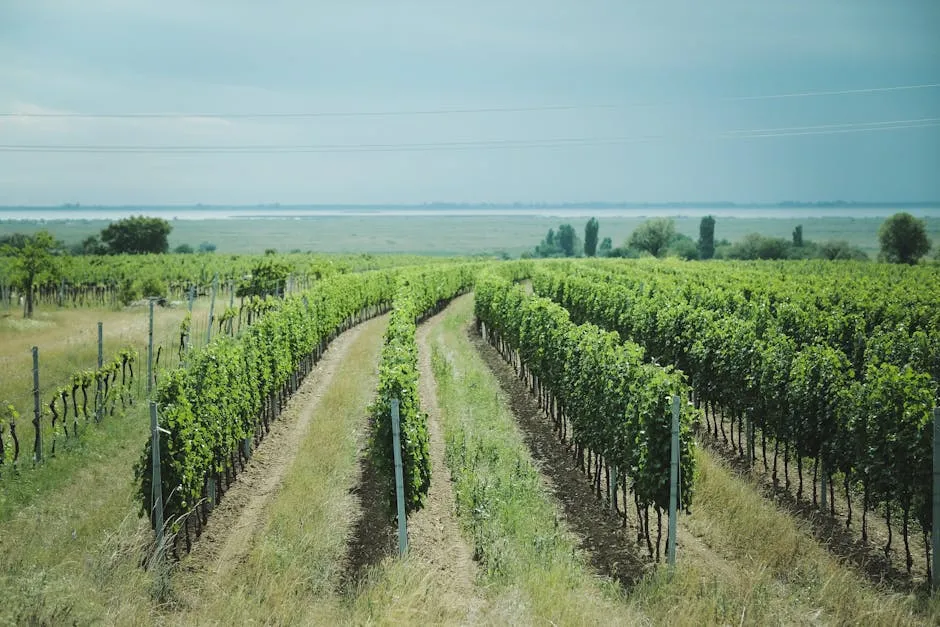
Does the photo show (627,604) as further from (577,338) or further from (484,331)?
(484,331)

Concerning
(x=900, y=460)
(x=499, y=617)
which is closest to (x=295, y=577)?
(x=499, y=617)

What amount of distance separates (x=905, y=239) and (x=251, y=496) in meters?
103

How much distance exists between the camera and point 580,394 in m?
14.3

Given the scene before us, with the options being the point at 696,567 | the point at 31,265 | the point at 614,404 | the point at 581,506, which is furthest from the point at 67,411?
the point at 31,265

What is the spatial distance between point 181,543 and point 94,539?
1422mm

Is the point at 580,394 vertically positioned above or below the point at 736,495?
Answer: above

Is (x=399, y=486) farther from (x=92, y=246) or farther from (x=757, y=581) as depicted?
(x=92, y=246)

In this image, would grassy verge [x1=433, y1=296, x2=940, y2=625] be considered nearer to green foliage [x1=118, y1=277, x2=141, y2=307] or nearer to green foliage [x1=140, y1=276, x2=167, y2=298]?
green foliage [x1=118, y1=277, x2=141, y2=307]

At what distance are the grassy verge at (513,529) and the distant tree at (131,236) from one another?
101888 millimetres

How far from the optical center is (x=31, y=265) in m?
35.5

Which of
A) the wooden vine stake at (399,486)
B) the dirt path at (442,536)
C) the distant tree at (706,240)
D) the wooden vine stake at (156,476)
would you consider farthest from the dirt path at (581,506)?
the distant tree at (706,240)

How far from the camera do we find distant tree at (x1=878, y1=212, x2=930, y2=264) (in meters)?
91.9

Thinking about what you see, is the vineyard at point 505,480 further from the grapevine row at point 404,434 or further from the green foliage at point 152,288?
the green foliage at point 152,288

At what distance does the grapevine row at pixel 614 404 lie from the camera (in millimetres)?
10742
